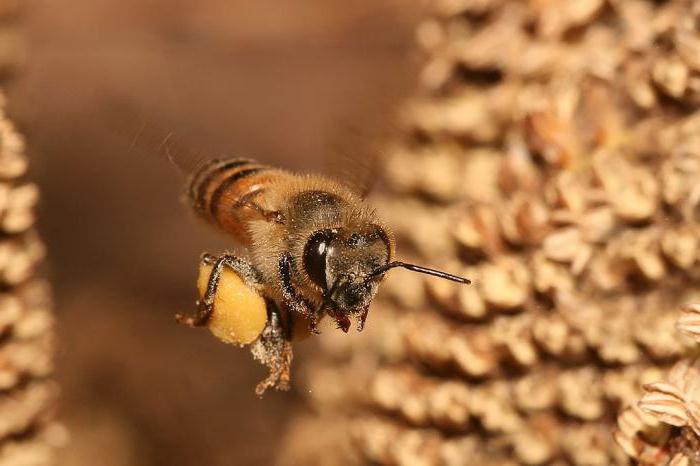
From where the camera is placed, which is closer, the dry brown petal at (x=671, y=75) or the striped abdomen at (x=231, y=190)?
the dry brown petal at (x=671, y=75)

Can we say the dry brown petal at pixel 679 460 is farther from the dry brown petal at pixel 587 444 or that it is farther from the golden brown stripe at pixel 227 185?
the golden brown stripe at pixel 227 185

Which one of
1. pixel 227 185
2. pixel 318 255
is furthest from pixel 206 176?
pixel 318 255

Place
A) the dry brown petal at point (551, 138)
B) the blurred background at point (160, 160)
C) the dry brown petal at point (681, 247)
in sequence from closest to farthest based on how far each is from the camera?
the dry brown petal at point (681, 247) → the dry brown petal at point (551, 138) → the blurred background at point (160, 160)

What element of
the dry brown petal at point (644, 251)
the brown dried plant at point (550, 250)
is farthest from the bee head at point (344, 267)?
the dry brown petal at point (644, 251)

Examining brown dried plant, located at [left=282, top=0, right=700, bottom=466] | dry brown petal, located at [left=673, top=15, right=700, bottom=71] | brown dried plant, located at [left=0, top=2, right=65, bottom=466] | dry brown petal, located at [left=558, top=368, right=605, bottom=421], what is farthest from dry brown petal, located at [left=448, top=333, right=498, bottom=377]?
brown dried plant, located at [left=0, top=2, right=65, bottom=466]

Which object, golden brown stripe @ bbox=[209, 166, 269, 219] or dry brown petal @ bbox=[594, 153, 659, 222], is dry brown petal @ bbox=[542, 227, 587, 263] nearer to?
dry brown petal @ bbox=[594, 153, 659, 222]

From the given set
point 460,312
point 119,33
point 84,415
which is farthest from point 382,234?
point 119,33
